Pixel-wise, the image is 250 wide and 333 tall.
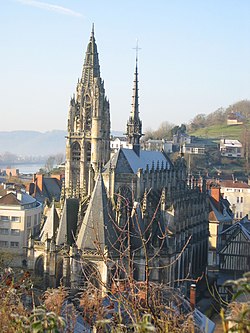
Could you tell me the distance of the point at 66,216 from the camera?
40375 mm

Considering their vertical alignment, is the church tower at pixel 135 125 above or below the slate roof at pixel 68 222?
above

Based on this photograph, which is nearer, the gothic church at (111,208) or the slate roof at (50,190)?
the gothic church at (111,208)

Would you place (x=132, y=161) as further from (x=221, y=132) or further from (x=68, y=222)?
(x=221, y=132)

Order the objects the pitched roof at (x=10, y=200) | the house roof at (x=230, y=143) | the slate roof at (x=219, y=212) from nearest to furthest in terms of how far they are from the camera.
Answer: the pitched roof at (x=10, y=200), the slate roof at (x=219, y=212), the house roof at (x=230, y=143)

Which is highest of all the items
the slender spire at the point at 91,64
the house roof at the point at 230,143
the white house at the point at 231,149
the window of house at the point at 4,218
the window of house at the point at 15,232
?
the slender spire at the point at 91,64

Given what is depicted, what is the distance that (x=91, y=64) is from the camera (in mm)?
61812

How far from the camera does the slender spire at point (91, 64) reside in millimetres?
61312

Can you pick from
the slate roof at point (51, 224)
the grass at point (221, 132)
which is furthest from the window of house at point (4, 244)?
the grass at point (221, 132)

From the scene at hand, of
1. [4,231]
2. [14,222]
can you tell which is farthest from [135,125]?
[4,231]

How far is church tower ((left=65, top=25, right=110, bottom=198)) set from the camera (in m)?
59.6

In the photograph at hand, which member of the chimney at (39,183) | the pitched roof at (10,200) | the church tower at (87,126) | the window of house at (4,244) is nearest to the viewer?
the window of house at (4,244)

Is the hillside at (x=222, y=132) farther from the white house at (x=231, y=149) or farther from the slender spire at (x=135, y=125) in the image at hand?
the slender spire at (x=135, y=125)

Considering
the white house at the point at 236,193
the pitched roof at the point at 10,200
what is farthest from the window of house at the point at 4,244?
the white house at the point at 236,193

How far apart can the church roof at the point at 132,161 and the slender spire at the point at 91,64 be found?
43.1ft
